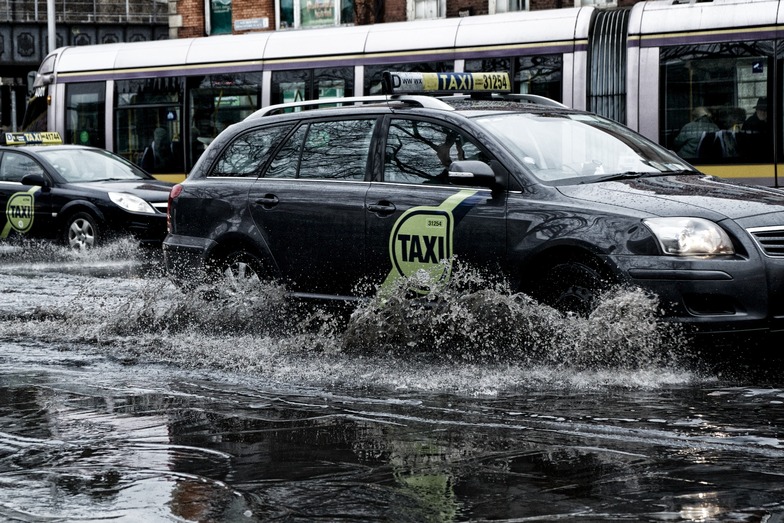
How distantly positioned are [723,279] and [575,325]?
85 centimetres

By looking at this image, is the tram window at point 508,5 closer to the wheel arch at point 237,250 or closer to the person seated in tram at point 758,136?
the person seated in tram at point 758,136

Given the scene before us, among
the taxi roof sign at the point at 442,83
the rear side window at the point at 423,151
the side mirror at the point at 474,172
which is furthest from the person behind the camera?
the taxi roof sign at the point at 442,83

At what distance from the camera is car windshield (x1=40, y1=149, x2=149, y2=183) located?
17188 mm

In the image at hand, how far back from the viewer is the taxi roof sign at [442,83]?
9.12 metres

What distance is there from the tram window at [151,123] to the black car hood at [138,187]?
4325 mm

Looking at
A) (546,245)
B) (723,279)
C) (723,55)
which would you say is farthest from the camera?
(723,55)

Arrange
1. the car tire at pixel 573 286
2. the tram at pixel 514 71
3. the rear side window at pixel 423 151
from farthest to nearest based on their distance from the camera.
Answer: the tram at pixel 514 71, the rear side window at pixel 423 151, the car tire at pixel 573 286

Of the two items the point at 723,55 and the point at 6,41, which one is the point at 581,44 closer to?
the point at 723,55

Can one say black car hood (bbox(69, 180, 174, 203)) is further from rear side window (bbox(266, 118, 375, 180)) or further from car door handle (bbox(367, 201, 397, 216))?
car door handle (bbox(367, 201, 397, 216))

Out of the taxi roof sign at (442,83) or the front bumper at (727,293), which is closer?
the front bumper at (727,293)

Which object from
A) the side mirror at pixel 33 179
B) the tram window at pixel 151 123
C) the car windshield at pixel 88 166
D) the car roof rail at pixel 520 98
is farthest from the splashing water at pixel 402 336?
the tram window at pixel 151 123

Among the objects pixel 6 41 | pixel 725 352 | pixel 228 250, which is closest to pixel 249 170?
pixel 228 250

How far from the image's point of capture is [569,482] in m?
4.63

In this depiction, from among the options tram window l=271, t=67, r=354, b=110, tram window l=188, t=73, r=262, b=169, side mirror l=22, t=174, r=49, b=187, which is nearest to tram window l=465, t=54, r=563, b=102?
tram window l=271, t=67, r=354, b=110
